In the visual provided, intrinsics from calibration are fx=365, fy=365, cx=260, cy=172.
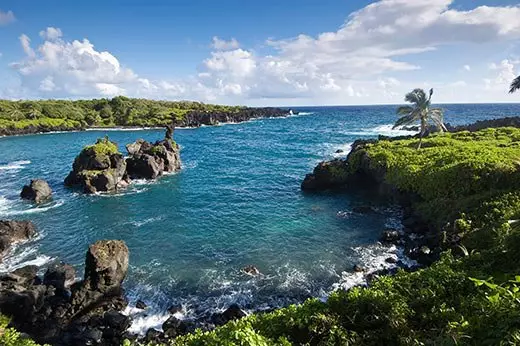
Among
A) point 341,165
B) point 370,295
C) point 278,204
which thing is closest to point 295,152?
point 341,165

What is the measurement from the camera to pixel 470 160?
145ft

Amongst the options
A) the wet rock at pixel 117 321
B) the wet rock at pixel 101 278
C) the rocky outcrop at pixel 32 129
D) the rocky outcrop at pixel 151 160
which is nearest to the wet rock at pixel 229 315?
the wet rock at pixel 117 321

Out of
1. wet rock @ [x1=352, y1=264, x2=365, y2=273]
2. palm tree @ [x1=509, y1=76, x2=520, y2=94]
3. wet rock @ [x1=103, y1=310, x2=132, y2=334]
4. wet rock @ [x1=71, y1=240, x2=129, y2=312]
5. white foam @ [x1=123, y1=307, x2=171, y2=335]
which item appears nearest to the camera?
wet rock @ [x1=103, y1=310, x2=132, y2=334]

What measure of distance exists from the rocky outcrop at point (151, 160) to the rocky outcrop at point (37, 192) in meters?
16.0

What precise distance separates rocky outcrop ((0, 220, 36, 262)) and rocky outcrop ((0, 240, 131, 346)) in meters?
9.07

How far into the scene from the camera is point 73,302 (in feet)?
96.8

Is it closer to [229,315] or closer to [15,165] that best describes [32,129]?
[15,165]

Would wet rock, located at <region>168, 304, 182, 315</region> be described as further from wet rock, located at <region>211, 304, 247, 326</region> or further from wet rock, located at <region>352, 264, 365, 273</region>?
wet rock, located at <region>352, 264, 365, 273</region>

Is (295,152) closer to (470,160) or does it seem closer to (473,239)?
(470,160)

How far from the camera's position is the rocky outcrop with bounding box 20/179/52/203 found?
59.2m

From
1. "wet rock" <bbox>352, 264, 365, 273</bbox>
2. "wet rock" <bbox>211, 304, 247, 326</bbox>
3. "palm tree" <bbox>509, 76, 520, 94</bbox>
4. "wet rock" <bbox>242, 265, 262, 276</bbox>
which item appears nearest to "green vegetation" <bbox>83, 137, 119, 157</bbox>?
"wet rock" <bbox>242, 265, 262, 276</bbox>

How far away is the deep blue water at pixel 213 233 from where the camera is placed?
32.9m

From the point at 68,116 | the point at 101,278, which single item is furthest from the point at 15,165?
the point at 68,116

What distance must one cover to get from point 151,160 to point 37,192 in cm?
2097
